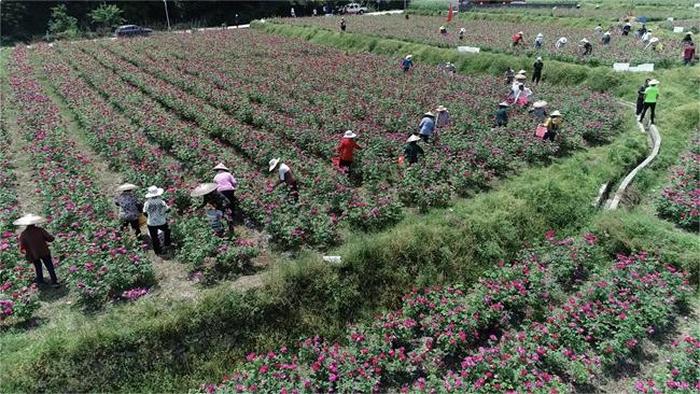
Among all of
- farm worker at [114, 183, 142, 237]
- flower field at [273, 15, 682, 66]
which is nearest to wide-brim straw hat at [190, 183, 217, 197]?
farm worker at [114, 183, 142, 237]

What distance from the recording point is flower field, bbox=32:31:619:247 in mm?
10555

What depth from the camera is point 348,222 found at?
10117 millimetres

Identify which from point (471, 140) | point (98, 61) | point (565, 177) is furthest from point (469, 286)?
point (98, 61)

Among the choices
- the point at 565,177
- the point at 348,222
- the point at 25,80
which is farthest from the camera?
the point at 25,80

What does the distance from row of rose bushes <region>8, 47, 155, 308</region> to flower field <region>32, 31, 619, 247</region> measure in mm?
1798

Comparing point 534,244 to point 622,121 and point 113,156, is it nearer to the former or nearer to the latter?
point 622,121

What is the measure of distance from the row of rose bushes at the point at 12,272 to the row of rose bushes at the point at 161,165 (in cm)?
243

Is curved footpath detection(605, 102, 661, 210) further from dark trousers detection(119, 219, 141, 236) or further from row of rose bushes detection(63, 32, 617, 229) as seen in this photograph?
dark trousers detection(119, 219, 141, 236)

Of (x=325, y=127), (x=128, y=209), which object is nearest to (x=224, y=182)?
(x=128, y=209)

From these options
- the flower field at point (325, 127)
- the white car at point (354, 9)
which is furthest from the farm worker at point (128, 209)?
the white car at point (354, 9)

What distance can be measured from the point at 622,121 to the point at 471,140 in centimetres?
614

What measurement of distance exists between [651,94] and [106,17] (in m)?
50.3

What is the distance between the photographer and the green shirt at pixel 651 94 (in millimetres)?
15117

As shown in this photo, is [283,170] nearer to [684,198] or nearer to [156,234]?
[156,234]
